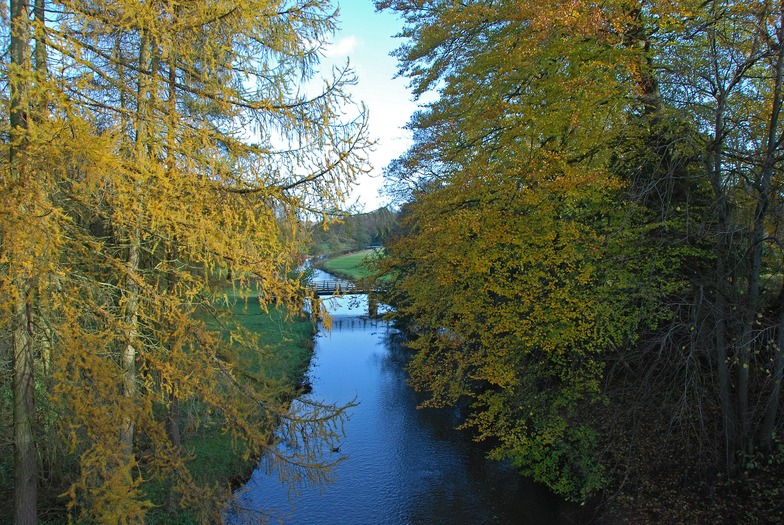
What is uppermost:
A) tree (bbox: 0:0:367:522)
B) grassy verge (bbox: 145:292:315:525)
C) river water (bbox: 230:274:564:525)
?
tree (bbox: 0:0:367:522)

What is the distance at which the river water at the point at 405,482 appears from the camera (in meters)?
10.9

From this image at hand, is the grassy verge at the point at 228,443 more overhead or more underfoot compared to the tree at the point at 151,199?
more underfoot

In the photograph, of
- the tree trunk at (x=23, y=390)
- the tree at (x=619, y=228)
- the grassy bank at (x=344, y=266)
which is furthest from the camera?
the grassy bank at (x=344, y=266)

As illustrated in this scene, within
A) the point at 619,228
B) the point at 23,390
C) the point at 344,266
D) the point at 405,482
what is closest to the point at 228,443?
the point at 405,482

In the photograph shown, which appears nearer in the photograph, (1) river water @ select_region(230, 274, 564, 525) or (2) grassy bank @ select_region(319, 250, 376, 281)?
(1) river water @ select_region(230, 274, 564, 525)

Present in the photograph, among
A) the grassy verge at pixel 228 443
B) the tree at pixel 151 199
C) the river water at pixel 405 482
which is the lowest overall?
the river water at pixel 405 482

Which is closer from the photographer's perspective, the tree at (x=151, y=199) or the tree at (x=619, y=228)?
the tree at (x=151, y=199)

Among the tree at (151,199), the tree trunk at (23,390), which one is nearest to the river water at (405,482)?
the tree at (151,199)

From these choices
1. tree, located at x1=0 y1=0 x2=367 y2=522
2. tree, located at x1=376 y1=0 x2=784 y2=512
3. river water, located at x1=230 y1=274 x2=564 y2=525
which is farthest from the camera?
river water, located at x1=230 y1=274 x2=564 y2=525

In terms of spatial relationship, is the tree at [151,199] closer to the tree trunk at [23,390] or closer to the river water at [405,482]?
the tree trunk at [23,390]

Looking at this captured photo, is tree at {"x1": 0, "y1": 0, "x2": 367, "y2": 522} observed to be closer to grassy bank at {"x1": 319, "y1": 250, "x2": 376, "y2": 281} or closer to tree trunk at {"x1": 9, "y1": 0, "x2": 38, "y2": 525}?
tree trunk at {"x1": 9, "y1": 0, "x2": 38, "y2": 525}

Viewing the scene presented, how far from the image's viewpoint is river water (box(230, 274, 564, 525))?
10.9 meters

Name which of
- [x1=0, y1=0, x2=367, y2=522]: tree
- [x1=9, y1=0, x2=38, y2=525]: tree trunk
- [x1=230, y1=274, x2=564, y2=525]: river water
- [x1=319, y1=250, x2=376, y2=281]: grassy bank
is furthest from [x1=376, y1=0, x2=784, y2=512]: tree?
[x1=319, y1=250, x2=376, y2=281]: grassy bank

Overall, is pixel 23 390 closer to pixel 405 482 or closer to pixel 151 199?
pixel 151 199
